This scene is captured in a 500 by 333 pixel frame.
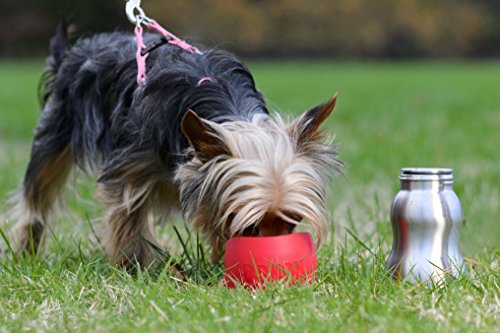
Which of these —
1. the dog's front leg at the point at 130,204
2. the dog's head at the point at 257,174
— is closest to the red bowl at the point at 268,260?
the dog's head at the point at 257,174

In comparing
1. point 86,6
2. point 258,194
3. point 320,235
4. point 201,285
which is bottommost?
point 201,285

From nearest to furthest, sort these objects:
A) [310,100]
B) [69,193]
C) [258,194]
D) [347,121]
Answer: [258,194] → [69,193] → [347,121] → [310,100]

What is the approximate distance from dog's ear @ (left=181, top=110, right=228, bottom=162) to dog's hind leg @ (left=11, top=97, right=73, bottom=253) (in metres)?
1.62

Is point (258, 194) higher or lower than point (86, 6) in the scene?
lower

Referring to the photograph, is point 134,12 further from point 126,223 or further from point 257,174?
point 257,174

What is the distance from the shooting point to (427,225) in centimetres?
338

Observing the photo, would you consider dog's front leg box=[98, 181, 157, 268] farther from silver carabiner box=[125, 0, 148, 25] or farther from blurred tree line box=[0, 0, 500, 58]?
blurred tree line box=[0, 0, 500, 58]

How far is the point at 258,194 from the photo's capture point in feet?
10.1

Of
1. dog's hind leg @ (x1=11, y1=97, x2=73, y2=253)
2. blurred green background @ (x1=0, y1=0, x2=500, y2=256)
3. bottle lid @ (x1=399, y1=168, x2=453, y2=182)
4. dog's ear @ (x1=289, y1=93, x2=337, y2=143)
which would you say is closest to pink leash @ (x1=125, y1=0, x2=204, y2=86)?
blurred green background @ (x1=0, y1=0, x2=500, y2=256)

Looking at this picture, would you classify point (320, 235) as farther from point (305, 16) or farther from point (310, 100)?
point (305, 16)

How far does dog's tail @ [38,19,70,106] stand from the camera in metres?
5.06

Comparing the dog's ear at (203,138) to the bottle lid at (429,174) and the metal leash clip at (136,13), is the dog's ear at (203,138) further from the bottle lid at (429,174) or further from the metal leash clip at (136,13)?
the metal leash clip at (136,13)

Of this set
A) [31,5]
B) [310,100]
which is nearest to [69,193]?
[310,100]

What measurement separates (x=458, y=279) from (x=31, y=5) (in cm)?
4108
